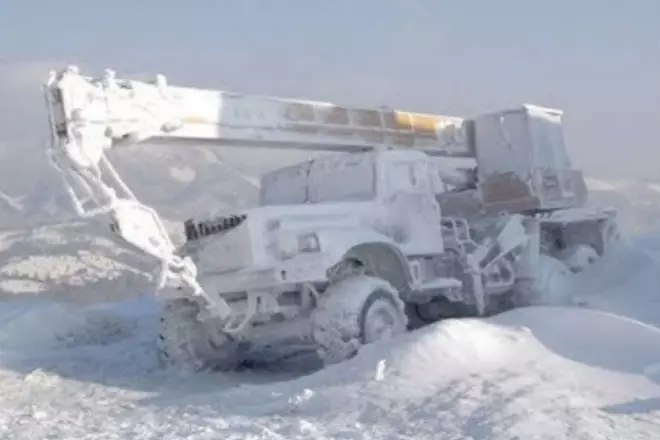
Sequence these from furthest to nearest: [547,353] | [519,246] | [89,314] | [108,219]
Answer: [89,314], [519,246], [108,219], [547,353]

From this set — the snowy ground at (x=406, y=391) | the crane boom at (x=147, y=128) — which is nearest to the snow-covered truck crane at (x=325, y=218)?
the crane boom at (x=147, y=128)

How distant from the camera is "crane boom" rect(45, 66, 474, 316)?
8594mm

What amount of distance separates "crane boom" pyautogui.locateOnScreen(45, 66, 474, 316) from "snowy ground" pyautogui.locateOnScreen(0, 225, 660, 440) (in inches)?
57.5

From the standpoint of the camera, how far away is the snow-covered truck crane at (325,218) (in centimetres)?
902

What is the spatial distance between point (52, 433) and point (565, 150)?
10.00m

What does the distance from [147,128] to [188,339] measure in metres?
2.64

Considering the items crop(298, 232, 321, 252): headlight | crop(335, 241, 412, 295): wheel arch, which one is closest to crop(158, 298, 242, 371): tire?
crop(298, 232, 321, 252): headlight

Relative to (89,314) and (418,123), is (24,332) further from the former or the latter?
(418,123)

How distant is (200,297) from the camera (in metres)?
9.71

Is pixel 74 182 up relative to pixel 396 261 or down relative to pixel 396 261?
up

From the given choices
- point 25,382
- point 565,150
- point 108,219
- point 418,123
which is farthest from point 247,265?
point 565,150

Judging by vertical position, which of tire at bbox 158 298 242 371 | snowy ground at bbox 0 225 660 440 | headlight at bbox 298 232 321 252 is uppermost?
headlight at bbox 298 232 321 252

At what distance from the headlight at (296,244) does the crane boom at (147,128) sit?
889 mm

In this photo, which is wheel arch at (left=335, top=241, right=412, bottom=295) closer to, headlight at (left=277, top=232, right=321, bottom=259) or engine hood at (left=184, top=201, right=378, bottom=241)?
engine hood at (left=184, top=201, right=378, bottom=241)
